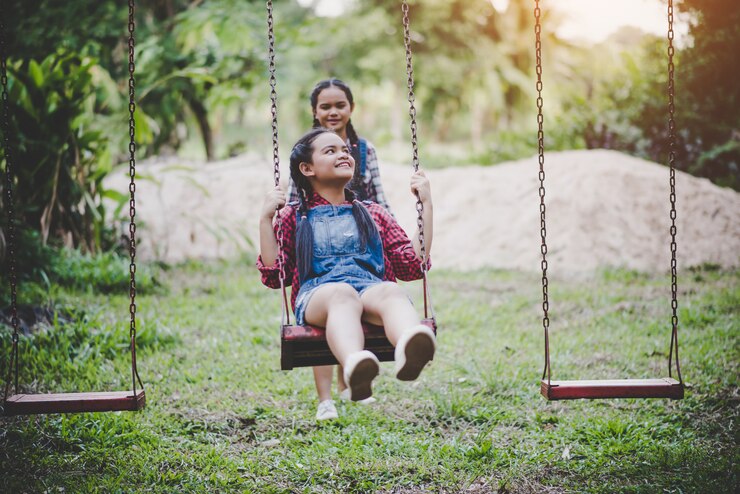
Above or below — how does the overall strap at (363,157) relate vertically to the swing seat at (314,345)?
above

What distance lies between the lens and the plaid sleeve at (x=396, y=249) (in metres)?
3.44

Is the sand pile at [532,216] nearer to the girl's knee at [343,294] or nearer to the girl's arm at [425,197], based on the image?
the girl's arm at [425,197]

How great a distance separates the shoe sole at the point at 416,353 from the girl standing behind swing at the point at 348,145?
4.05 ft

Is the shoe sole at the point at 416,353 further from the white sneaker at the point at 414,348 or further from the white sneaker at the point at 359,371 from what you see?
the white sneaker at the point at 359,371

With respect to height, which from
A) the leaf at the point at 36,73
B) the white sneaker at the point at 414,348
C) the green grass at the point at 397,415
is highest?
the leaf at the point at 36,73

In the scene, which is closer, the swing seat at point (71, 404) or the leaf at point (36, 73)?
the swing seat at point (71, 404)

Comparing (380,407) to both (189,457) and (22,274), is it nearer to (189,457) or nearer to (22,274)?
(189,457)

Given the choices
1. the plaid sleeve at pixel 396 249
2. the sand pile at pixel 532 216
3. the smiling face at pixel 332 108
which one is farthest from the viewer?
the sand pile at pixel 532 216

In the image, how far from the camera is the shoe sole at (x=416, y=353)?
8.30 feet

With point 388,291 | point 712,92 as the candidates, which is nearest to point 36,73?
point 388,291

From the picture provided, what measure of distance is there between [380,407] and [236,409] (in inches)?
33.1

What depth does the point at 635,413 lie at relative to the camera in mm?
3752

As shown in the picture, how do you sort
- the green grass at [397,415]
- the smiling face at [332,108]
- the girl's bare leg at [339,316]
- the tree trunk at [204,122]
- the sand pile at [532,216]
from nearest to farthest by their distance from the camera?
the girl's bare leg at [339,316]
the green grass at [397,415]
the smiling face at [332,108]
the sand pile at [532,216]
the tree trunk at [204,122]

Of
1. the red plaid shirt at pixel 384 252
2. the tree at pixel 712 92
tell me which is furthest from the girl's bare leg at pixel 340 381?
the tree at pixel 712 92
